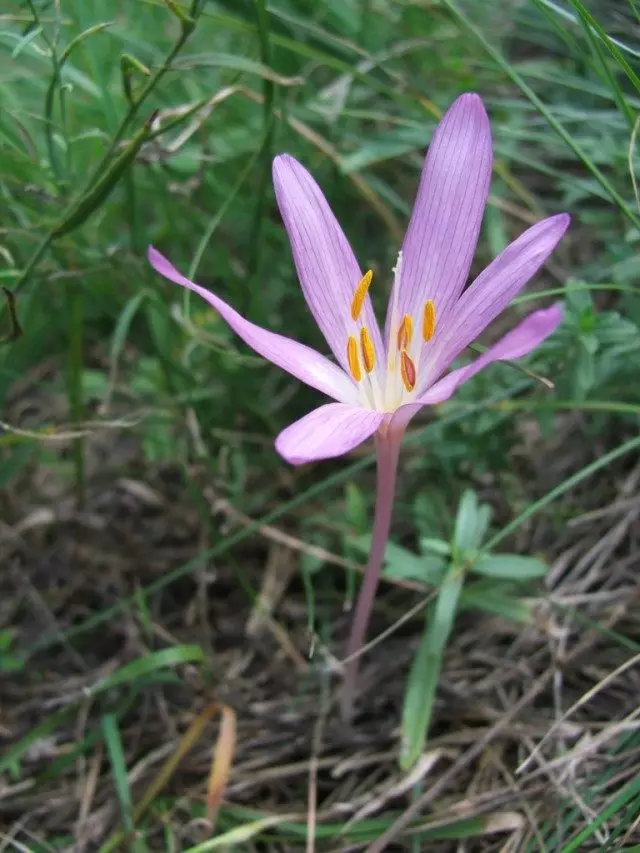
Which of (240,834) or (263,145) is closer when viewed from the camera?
(240,834)

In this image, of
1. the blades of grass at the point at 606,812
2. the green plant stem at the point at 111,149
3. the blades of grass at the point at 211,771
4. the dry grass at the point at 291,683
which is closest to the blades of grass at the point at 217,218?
the green plant stem at the point at 111,149

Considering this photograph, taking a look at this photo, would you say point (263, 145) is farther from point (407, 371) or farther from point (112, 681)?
point (112, 681)

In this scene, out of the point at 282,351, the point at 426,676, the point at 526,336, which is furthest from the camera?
the point at 426,676

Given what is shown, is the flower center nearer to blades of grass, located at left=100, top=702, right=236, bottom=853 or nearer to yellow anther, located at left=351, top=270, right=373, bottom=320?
yellow anther, located at left=351, top=270, right=373, bottom=320

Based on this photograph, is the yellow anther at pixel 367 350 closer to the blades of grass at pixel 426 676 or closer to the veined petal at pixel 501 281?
the veined petal at pixel 501 281

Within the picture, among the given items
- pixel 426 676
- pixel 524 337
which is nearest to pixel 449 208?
pixel 524 337

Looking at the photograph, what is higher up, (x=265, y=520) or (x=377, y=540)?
(x=377, y=540)

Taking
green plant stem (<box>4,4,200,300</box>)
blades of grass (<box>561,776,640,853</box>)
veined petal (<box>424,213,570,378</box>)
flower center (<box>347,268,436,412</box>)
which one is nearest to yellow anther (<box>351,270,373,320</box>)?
flower center (<box>347,268,436,412</box>)
